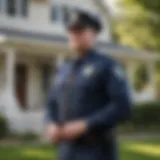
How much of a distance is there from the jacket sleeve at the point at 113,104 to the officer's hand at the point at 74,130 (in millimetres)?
45

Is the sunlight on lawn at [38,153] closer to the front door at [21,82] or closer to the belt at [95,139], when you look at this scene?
the belt at [95,139]

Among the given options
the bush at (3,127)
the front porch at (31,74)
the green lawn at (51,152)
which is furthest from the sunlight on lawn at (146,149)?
the front porch at (31,74)

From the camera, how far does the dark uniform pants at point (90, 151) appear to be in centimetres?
422

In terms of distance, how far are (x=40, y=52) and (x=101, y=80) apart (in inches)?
713

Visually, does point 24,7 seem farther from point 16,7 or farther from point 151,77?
point 151,77

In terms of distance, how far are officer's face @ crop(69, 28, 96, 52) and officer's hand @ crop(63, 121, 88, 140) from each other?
48 centimetres

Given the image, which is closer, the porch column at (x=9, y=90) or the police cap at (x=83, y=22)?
the police cap at (x=83, y=22)

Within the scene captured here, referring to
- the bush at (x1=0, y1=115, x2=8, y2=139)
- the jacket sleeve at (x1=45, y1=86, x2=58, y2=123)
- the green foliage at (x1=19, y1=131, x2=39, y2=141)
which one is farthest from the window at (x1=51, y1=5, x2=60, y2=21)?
the jacket sleeve at (x1=45, y1=86, x2=58, y2=123)

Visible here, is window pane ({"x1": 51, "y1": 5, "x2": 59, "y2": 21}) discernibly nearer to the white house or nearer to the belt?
the white house

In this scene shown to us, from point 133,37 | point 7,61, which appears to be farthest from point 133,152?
point 133,37

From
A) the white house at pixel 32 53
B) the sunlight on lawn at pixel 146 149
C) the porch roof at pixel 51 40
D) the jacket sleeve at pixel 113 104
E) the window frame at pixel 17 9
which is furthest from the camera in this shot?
the window frame at pixel 17 9

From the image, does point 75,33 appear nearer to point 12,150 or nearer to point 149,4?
point 12,150

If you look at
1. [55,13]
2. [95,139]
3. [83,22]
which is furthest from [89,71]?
[55,13]

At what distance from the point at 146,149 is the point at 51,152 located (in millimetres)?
2357
